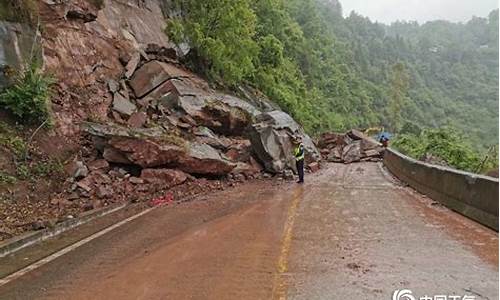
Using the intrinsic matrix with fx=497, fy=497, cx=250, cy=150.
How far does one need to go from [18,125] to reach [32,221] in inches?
157

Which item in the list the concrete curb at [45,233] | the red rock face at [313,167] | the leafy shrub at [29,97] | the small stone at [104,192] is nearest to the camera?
the concrete curb at [45,233]

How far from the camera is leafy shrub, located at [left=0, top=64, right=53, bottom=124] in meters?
12.5

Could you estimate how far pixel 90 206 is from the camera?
11352 mm

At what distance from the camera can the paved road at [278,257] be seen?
5.78 meters

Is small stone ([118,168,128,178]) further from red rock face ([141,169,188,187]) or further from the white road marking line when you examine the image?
the white road marking line

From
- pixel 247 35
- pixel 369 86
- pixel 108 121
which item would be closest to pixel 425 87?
pixel 369 86

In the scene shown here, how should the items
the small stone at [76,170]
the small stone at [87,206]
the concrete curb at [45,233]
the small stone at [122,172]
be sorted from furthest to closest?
1. the small stone at [122,172]
2. the small stone at [76,170]
3. the small stone at [87,206]
4. the concrete curb at [45,233]

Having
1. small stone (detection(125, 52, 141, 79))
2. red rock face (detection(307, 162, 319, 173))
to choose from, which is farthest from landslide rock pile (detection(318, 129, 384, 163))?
small stone (detection(125, 52, 141, 79))

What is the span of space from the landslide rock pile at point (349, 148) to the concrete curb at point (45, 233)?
905 inches

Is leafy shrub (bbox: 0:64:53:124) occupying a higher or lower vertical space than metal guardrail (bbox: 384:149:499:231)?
higher

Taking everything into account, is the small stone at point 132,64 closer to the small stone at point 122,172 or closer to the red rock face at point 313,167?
the small stone at point 122,172

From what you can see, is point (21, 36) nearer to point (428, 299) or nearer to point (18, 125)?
point (18, 125)

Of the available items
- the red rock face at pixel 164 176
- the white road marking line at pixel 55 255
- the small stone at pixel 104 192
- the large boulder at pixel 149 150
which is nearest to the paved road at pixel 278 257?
the white road marking line at pixel 55 255

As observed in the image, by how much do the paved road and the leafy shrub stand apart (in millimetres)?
4379
